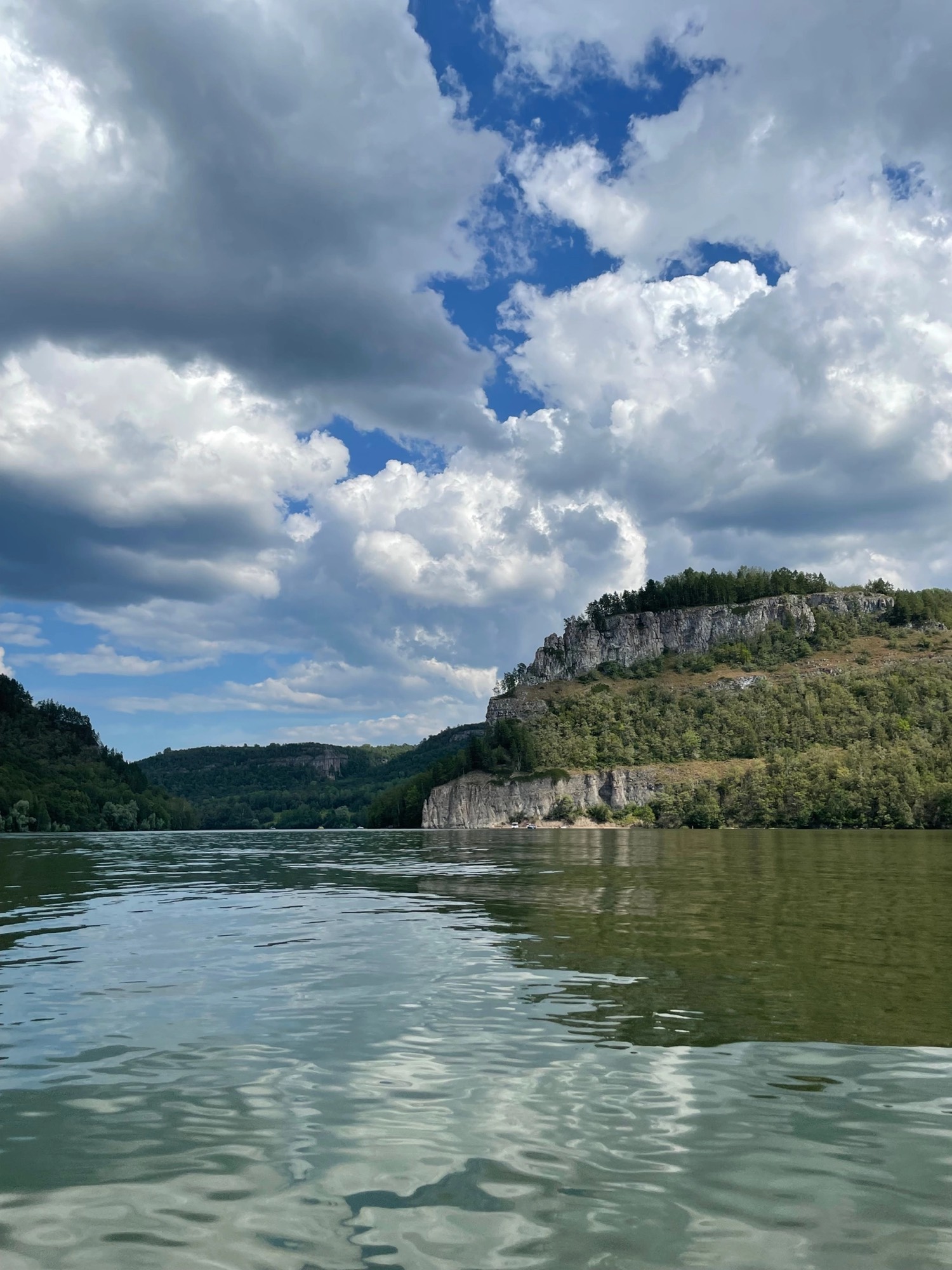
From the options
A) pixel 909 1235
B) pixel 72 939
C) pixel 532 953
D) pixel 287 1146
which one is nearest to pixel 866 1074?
pixel 909 1235

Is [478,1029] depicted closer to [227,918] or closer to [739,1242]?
[739,1242]

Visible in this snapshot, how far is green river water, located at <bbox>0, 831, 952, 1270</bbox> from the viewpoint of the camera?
751 centimetres

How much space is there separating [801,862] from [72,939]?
51811 millimetres

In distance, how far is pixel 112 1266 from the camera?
707 centimetres

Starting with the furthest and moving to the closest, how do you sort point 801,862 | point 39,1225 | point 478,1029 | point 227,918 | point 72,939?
point 801,862, point 227,918, point 72,939, point 478,1029, point 39,1225

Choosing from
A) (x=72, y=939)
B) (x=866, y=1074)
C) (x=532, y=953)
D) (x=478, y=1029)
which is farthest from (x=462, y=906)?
(x=866, y=1074)

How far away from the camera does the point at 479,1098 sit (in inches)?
439

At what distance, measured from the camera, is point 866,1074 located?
1192 cm

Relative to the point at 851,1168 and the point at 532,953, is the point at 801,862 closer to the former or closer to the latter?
the point at 532,953

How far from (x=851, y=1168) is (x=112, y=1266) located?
23.4 feet

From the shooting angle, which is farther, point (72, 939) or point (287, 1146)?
point (72, 939)

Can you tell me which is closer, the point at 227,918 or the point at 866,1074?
the point at 866,1074

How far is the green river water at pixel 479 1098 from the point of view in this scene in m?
7.51

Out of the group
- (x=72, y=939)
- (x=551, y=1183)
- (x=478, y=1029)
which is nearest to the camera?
→ (x=551, y=1183)
